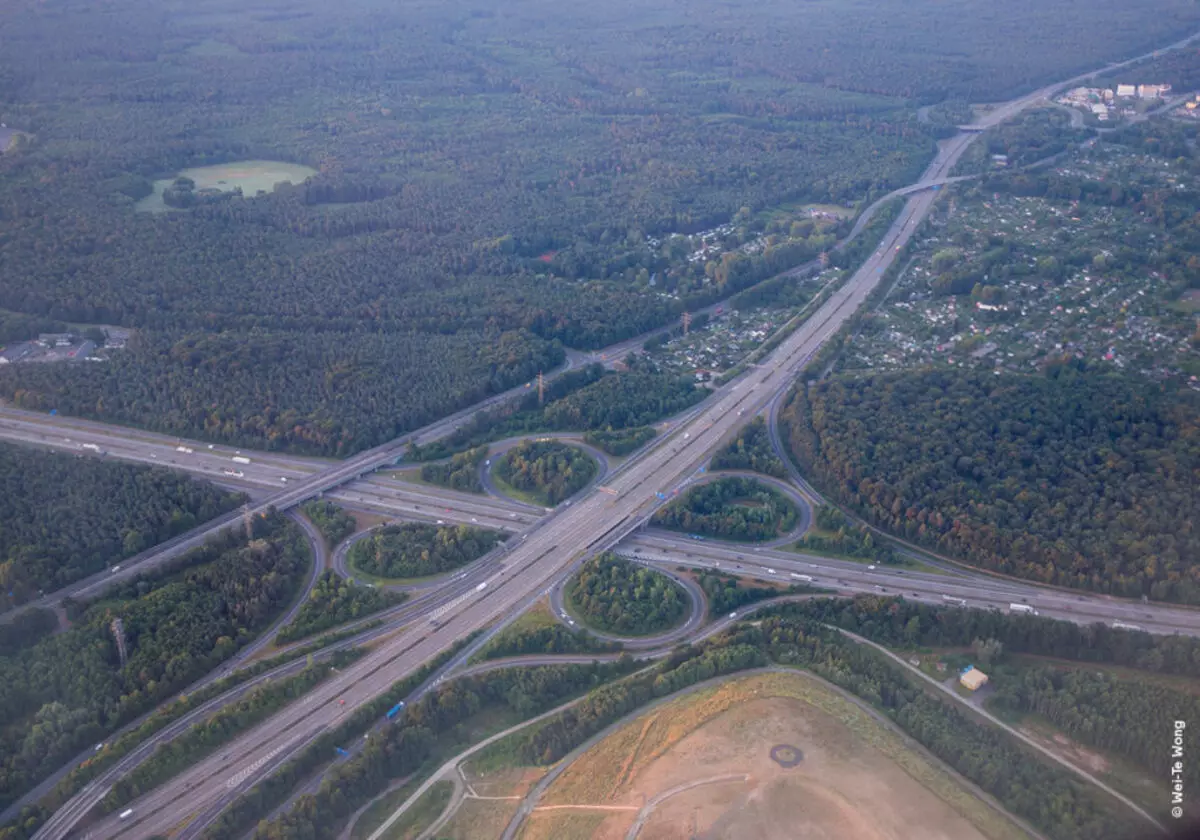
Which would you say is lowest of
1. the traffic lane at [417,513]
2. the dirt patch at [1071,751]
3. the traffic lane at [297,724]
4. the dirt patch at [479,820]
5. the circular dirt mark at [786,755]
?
the dirt patch at [479,820]

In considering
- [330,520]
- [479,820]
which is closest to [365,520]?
[330,520]

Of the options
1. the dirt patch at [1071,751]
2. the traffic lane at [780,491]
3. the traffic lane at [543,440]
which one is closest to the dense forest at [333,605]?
the traffic lane at [543,440]

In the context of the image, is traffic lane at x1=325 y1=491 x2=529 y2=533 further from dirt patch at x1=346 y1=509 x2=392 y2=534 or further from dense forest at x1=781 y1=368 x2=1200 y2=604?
dense forest at x1=781 y1=368 x2=1200 y2=604

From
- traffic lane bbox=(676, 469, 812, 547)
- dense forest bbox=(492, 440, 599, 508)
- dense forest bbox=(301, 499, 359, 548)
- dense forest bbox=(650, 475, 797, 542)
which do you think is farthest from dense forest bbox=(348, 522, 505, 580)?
traffic lane bbox=(676, 469, 812, 547)

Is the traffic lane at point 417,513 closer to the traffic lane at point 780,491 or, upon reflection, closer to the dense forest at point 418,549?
the dense forest at point 418,549

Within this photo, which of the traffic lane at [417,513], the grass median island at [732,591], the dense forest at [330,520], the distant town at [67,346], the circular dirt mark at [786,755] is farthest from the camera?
the distant town at [67,346]

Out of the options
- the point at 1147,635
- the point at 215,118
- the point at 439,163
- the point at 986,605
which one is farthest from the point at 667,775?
the point at 215,118

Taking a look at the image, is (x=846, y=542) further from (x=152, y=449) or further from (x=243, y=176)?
(x=243, y=176)

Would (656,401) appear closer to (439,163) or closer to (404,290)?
(404,290)
